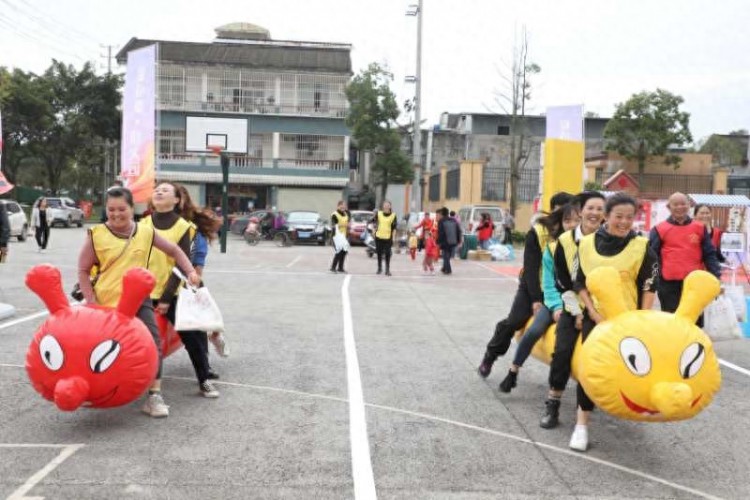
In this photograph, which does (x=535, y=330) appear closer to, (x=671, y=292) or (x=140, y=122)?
(x=671, y=292)

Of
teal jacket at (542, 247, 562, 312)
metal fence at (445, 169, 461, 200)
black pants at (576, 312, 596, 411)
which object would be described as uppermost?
metal fence at (445, 169, 461, 200)

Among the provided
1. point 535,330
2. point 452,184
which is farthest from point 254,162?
point 535,330

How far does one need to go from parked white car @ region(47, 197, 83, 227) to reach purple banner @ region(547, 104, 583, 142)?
2920cm

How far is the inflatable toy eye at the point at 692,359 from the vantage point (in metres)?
4.24

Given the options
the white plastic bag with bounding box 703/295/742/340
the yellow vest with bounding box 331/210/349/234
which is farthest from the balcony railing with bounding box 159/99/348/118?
the white plastic bag with bounding box 703/295/742/340

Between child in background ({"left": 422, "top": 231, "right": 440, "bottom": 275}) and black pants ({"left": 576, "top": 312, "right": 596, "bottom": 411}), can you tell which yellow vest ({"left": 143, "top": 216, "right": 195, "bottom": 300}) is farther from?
child in background ({"left": 422, "top": 231, "right": 440, "bottom": 275})

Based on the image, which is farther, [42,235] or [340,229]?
[42,235]

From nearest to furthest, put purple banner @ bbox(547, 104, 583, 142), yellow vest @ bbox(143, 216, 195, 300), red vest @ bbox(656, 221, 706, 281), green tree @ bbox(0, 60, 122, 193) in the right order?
yellow vest @ bbox(143, 216, 195, 300), red vest @ bbox(656, 221, 706, 281), purple banner @ bbox(547, 104, 583, 142), green tree @ bbox(0, 60, 122, 193)

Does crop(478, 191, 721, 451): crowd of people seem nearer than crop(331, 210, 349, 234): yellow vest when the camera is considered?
Yes

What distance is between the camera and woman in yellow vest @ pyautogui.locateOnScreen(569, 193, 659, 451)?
16.1 ft

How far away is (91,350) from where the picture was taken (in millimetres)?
4621

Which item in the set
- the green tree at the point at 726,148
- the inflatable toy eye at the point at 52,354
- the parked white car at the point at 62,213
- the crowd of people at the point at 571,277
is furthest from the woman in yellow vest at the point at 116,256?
the green tree at the point at 726,148

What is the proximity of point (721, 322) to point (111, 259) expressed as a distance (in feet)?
16.6

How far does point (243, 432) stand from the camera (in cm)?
505
